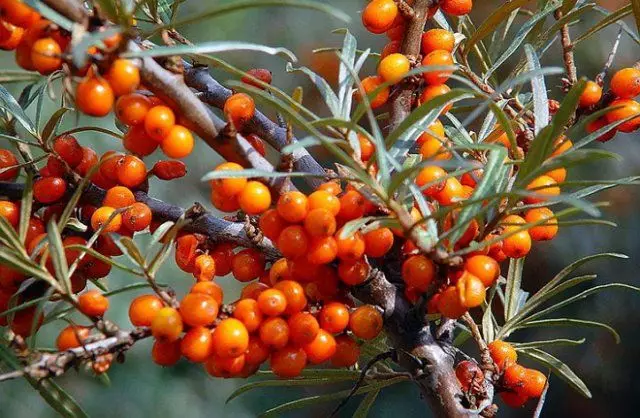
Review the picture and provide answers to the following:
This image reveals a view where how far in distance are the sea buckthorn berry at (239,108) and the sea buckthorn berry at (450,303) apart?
20 cm

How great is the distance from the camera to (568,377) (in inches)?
29.4

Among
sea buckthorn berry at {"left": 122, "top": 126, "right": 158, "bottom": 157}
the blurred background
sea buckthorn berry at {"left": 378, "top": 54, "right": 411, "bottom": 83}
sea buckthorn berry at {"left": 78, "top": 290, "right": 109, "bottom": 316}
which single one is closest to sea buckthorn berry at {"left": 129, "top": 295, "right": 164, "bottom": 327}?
sea buckthorn berry at {"left": 78, "top": 290, "right": 109, "bottom": 316}

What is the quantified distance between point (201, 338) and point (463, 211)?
0.66 ft

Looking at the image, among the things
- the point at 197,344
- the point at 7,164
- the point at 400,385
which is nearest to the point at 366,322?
the point at 197,344

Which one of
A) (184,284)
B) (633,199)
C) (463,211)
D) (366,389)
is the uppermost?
(463,211)

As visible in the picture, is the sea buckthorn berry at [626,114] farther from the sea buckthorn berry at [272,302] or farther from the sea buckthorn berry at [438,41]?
the sea buckthorn berry at [272,302]

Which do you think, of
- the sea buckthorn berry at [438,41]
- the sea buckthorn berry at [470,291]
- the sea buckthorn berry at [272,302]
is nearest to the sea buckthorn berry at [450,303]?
the sea buckthorn berry at [470,291]

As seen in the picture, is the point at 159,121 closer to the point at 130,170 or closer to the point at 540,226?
the point at 130,170

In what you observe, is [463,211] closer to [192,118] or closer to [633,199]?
[192,118]

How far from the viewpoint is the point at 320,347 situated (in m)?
0.61

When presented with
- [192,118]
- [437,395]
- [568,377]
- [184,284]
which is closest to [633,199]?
[184,284]

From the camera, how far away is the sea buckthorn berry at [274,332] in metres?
0.59

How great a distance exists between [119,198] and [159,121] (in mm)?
106

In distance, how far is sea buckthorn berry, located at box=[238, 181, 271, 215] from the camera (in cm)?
59
